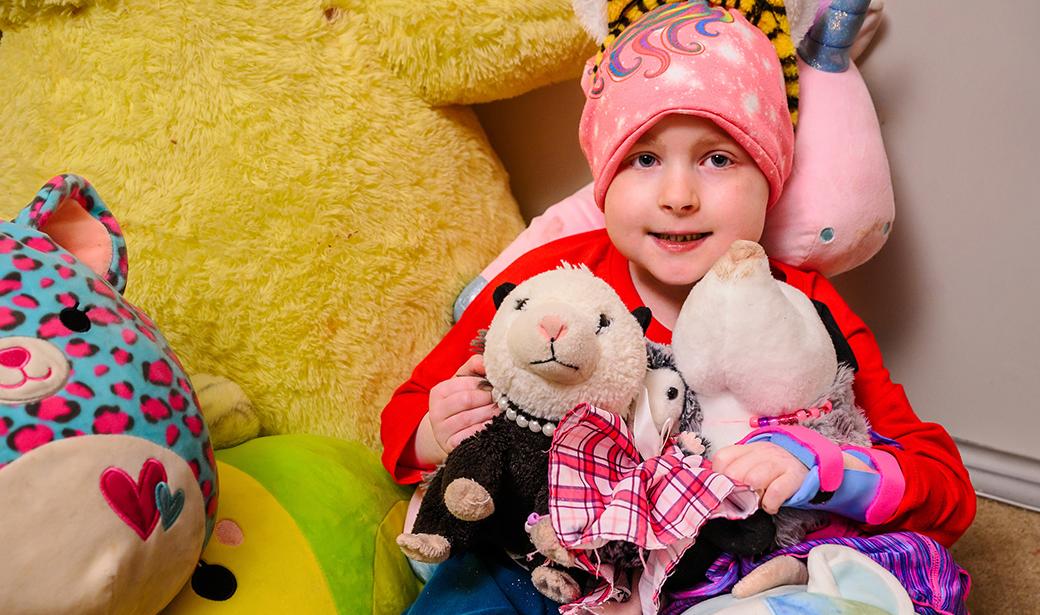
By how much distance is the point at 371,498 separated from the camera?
0.80 meters

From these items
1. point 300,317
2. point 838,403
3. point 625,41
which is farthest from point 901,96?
point 300,317

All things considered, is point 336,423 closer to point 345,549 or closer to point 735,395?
point 345,549

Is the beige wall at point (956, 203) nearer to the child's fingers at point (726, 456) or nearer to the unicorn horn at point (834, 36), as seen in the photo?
the unicorn horn at point (834, 36)

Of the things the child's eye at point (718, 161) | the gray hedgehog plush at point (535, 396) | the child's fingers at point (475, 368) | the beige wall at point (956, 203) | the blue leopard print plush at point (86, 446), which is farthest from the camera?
the beige wall at point (956, 203)

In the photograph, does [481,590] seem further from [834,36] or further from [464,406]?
[834,36]

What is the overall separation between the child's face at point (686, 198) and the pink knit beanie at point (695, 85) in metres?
0.02

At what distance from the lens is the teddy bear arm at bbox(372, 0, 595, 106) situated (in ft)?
2.90

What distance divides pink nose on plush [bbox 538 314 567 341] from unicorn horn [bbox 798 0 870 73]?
1.62 ft

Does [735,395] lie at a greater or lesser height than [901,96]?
lesser

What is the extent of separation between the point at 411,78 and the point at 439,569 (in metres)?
0.52

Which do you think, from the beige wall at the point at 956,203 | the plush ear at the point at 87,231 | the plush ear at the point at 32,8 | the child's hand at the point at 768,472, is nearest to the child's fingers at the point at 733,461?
the child's hand at the point at 768,472

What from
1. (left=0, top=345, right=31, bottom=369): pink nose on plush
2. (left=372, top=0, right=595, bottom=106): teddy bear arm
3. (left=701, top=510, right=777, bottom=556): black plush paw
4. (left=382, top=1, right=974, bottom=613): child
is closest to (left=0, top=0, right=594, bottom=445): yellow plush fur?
(left=372, top=0, right=595, bottom=106): teddy bear arm

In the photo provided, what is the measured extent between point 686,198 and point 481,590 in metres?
0.39

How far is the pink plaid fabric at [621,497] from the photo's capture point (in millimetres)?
593
